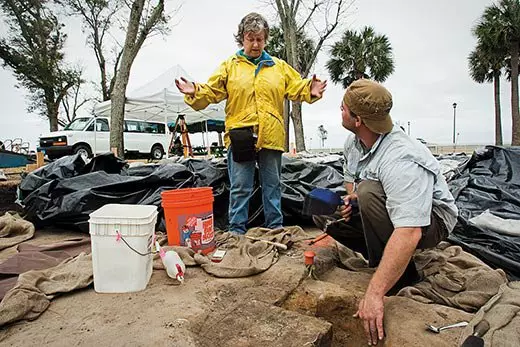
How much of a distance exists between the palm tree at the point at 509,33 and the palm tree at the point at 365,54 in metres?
4.37

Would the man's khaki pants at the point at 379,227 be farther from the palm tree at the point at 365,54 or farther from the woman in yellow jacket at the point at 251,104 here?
the palm tree at the point at 365,54

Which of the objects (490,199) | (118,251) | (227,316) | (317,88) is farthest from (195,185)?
(490,199)

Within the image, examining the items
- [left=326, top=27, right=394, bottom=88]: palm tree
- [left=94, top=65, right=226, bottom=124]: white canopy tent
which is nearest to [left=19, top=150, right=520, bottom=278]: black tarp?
[left=94, top=65, right=226, bottom=124]: white canopy tent

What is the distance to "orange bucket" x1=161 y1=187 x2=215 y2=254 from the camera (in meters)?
1.95

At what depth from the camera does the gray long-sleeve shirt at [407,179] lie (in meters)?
1.22

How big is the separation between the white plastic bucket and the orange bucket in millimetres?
435

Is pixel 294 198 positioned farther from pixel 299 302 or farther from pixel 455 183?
pixel 455 183

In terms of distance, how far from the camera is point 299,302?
1545 millimetres

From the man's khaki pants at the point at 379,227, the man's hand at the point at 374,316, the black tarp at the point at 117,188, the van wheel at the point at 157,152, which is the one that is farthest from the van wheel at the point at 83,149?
the man's hand at the point at 374,316

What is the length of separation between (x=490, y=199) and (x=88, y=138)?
36.0 ft

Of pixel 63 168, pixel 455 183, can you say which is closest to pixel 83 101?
pixel 63 168

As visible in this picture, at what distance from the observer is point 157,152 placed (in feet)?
44.0

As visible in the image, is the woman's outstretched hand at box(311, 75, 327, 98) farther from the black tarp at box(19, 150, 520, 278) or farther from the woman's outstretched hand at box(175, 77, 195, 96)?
the woman's outstretched hand at box(175, 77, 195, 96)

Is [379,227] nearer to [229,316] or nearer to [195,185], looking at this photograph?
[229,316]
